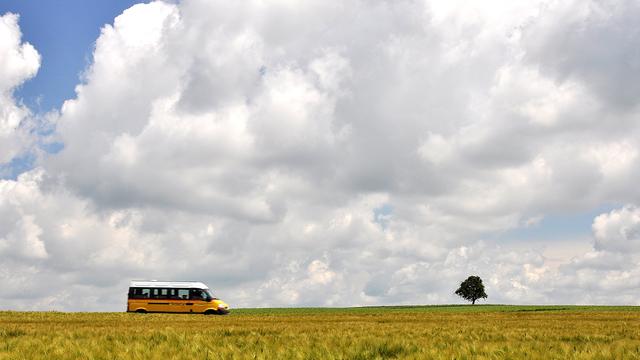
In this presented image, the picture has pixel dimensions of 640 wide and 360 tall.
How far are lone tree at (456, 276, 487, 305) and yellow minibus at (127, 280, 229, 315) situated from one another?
66.2 meters

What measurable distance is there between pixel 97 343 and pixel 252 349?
4.49 metres

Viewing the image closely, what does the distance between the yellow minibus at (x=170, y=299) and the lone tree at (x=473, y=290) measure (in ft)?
217

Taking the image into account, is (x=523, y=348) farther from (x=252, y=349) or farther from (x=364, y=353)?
(x=252, y=349)

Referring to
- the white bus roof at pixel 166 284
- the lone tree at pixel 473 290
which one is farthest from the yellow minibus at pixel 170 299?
the lone tree at pixel 473 290

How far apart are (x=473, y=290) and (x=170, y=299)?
2729 inches

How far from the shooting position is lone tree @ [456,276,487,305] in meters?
117

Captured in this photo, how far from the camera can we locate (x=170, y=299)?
60406mm

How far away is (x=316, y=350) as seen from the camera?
15578mm

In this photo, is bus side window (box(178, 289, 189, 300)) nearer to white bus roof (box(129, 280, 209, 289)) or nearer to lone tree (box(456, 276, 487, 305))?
white bus roof (box(129, 280, 209, 289))

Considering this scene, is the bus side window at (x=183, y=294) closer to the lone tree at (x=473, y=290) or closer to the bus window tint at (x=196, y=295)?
the bus window tint at (x=196, y=295)

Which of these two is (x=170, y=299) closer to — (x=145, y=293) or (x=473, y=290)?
(x=145, y=293)

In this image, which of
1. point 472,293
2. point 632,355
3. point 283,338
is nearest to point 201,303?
point 283,338

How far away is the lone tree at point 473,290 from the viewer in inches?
4596

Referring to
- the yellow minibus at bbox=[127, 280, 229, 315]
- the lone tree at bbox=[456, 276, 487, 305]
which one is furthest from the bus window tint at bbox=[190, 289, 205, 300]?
the lone tree at bbox=[456, 276, 487, 305]
